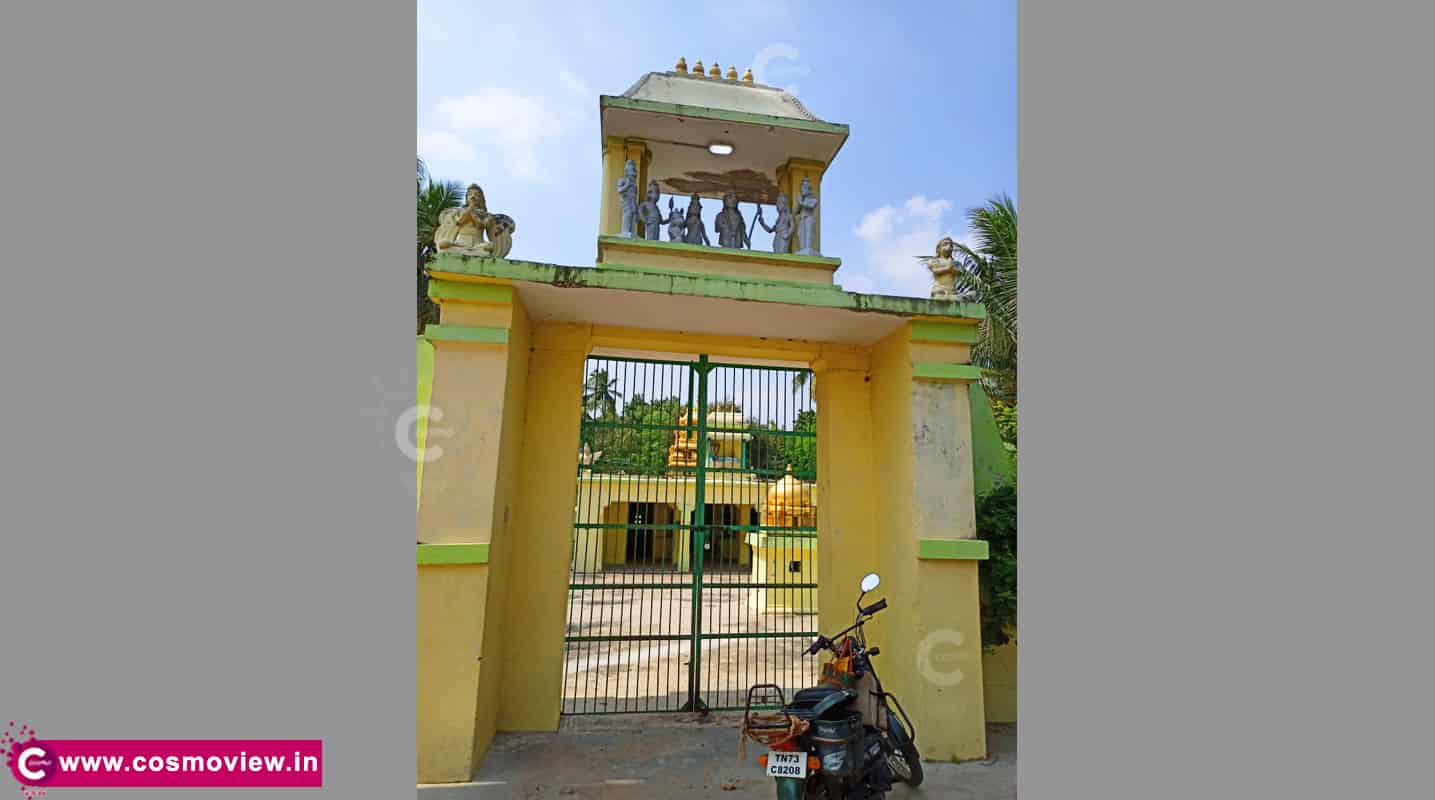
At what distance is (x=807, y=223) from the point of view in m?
7.12

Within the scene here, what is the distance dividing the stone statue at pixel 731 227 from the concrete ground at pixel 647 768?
4.77 m

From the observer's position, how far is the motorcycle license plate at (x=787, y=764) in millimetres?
3506

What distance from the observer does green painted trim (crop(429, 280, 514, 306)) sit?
15.7 feet

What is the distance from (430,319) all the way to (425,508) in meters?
10.2

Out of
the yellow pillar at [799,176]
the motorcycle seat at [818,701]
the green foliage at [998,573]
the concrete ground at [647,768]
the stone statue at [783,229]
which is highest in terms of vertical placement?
the yellow pillar at [799,176]

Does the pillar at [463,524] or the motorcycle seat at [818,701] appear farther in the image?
the pillar at [463,524]

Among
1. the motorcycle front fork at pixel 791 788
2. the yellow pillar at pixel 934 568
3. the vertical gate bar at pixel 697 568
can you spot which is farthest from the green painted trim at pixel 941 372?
the motorcycle front fork at pixel 791 788

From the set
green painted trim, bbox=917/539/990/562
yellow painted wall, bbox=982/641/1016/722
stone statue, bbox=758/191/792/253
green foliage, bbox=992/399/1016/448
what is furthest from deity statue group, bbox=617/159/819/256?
green foliage, bbox=992/399/1016/448

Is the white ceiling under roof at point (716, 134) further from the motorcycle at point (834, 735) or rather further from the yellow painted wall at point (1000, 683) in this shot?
the yellow painted wall at point (1000, 683)

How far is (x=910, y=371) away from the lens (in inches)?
215

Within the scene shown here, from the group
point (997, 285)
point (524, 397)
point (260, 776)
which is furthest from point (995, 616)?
point (997, 285)

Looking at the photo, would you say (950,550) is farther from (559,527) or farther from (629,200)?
(629,200)

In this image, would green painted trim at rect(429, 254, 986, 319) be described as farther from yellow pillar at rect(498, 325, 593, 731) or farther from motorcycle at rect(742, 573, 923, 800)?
motorcycle at rect(742, 573, 923, 800)

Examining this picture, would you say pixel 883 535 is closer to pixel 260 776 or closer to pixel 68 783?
pixel 260 776
